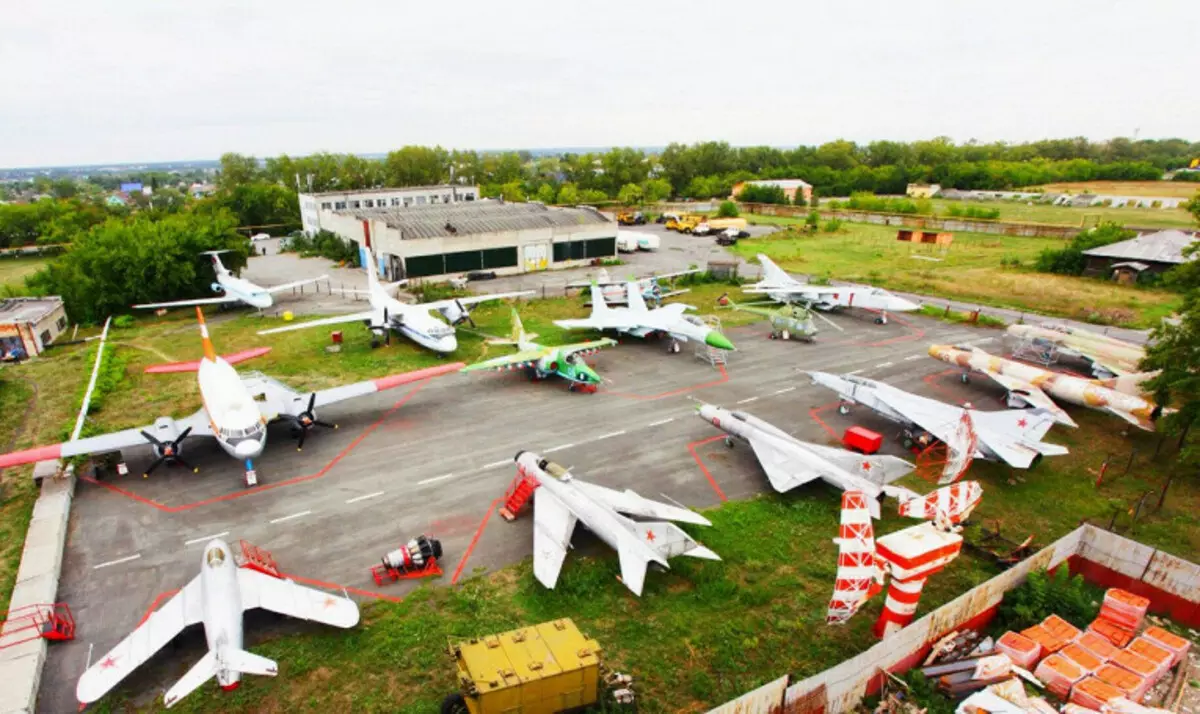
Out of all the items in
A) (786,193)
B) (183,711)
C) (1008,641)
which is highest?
(786,193)

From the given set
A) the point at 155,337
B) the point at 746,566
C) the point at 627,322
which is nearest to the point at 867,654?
the point at 746,566

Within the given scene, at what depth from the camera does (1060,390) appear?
1284 inches

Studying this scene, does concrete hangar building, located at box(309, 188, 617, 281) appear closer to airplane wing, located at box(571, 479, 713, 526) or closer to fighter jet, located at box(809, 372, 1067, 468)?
fighter jet, located at box(809, 372, 1067, 468)

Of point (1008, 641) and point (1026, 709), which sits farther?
point (1008, 641)

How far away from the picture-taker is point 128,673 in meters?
15.9

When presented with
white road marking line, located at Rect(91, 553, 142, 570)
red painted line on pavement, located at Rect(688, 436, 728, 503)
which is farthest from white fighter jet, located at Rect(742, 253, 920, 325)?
white road marking line, located at Rect(91, 553, 142, 570)

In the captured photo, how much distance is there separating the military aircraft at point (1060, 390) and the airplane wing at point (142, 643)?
116ft

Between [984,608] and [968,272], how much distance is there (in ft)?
202

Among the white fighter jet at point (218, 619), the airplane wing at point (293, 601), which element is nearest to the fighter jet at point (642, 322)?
the airplane wing at point (293, 601)

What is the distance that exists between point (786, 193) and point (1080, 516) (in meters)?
126

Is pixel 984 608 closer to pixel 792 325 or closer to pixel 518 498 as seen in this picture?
Answer: pixel 518 498

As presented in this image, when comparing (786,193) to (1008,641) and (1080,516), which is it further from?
(1008,641)

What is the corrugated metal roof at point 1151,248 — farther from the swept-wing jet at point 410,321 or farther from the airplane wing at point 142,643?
the airplane wing at point 142,643

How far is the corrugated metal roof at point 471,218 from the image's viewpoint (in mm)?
65250
